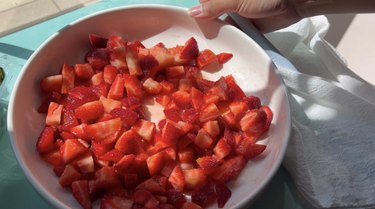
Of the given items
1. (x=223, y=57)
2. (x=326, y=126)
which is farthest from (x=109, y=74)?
(x=326, y=126)

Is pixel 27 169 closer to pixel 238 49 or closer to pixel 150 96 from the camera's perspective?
pixel 150 96

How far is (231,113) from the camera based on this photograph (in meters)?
0.83

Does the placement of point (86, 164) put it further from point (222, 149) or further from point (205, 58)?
point (205, 58)

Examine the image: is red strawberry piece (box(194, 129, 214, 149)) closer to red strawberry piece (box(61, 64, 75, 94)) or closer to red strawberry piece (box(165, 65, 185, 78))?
red strawberry piece (box(165, 65, 185, 78))

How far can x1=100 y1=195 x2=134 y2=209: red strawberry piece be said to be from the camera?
0.67m

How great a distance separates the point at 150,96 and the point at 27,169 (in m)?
0.30

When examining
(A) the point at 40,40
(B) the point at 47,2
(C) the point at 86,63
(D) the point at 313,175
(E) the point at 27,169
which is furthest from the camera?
(B) the point at 47,2

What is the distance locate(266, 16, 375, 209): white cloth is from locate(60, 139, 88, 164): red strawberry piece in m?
0.38

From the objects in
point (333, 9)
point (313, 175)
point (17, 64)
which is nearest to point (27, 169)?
point (17, 64)

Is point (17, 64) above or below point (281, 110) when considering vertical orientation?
above

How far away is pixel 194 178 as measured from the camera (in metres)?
0.73

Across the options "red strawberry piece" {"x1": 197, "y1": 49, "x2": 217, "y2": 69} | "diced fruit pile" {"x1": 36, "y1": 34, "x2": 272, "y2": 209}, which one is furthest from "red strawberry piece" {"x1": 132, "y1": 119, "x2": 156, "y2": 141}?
"red strawberry piece" {"x1": 197, "y1": 49, "x2": 217, "y2": 69}

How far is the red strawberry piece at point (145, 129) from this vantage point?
78cm

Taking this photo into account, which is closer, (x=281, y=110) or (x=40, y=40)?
(x=281, y=110)
